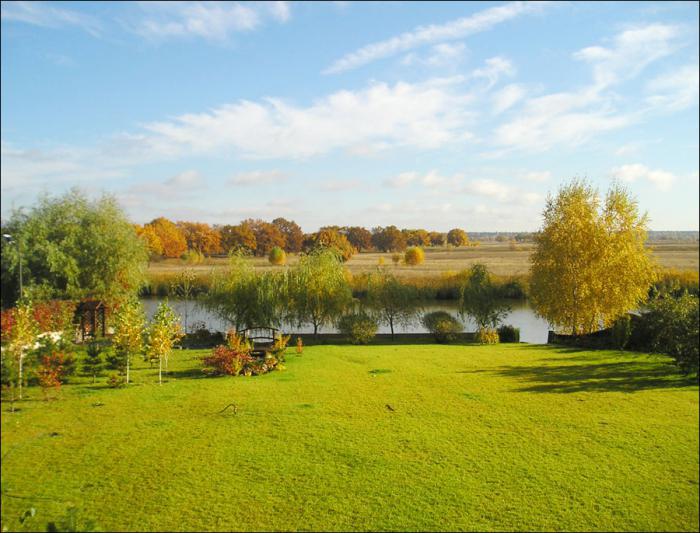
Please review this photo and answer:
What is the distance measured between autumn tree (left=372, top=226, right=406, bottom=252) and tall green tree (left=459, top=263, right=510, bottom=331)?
12.4ft

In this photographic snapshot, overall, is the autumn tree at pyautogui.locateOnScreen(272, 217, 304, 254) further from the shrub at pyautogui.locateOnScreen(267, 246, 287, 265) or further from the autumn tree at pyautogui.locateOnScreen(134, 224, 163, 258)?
the autumn tree at pyautogui.locateOnScreen(134, 224, 163, 258)

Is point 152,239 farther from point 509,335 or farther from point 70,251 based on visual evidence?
point 509,335

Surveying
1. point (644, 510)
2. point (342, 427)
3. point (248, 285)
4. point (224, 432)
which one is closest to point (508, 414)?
point (342, 427)

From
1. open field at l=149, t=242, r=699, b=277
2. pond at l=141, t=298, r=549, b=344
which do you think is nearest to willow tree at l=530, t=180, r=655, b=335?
open field at l=149, t=242, r=699, b=277

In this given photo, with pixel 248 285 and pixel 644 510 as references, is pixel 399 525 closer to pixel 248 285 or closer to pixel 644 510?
pixel 644 510

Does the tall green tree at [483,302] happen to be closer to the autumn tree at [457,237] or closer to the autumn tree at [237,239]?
the autumn tree at [457,237]

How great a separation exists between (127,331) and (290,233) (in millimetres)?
10899

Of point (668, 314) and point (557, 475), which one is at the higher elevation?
point (668, 314)

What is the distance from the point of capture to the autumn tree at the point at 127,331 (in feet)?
36.7

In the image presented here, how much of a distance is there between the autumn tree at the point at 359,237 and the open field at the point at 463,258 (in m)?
1.93

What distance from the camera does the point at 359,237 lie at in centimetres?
2364

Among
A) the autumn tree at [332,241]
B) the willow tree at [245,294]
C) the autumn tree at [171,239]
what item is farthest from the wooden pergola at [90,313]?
the autumn tree at [332,241]

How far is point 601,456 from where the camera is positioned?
6637 mm

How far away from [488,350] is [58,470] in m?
13.9
